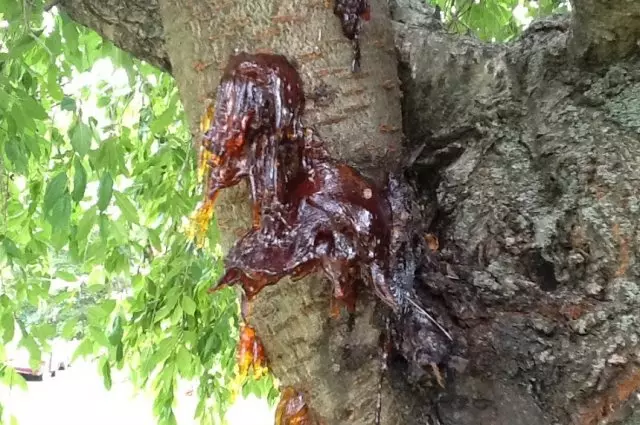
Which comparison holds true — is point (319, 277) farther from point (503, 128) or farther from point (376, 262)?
point (503, 128)

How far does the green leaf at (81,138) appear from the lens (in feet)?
4.77

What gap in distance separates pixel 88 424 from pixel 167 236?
509cm

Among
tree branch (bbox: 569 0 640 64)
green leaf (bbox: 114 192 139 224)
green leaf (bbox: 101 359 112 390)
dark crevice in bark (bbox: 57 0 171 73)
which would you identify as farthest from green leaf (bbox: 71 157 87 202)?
tree branch (bbox: 569 0 640 64)

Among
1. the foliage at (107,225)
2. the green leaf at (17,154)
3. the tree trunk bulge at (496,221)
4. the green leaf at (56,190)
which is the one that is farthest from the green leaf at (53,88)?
the tree trunk bulge at (496,221)

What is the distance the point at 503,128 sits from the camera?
2.70 feet

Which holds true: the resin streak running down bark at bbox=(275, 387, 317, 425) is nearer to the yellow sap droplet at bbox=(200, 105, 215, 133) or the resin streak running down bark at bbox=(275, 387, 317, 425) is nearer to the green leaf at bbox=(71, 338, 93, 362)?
the yellow sap droplet at bbox=(200, 105, 215, 133)

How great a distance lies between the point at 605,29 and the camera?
0.76m

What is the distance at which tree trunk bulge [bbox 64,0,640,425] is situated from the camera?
2.18 feet

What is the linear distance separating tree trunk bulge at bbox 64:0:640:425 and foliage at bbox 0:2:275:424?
→ 83 cm

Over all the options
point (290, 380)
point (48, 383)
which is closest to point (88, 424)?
point (48, 383)

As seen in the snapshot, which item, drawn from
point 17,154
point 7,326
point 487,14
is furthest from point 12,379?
→ point 487,14

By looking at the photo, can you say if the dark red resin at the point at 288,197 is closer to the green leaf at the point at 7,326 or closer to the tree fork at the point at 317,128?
the tree fork at the point at 317,128

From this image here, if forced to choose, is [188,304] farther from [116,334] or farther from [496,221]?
[496,221]

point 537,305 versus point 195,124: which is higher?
point 195,124
